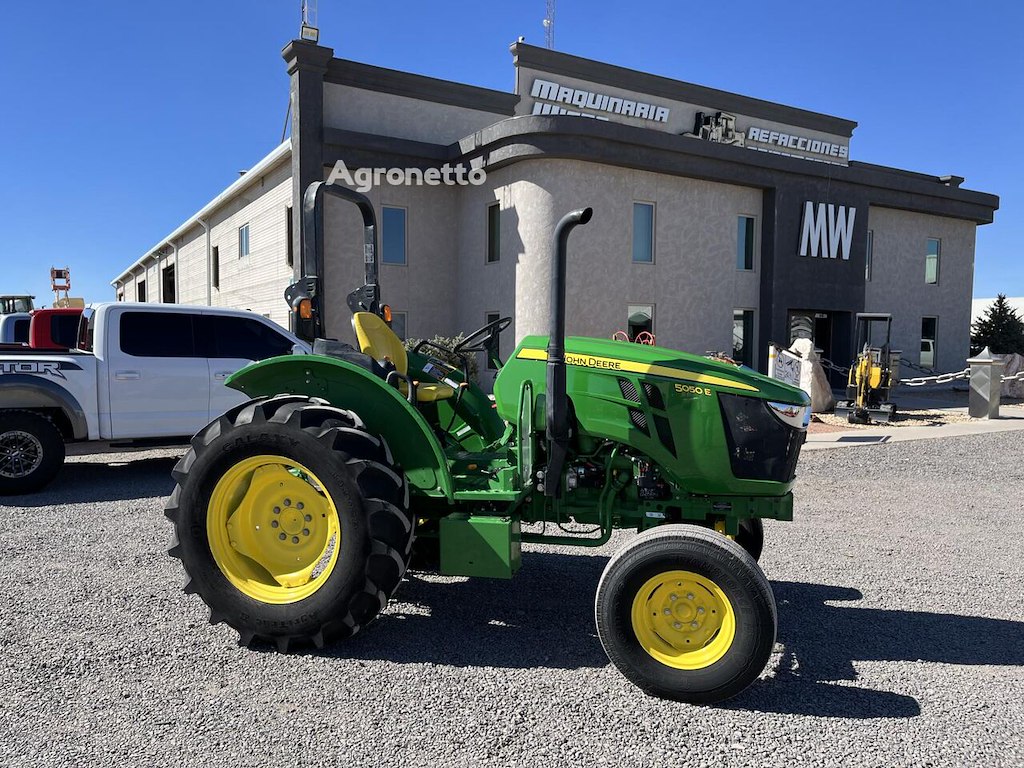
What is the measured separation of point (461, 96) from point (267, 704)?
17.4m

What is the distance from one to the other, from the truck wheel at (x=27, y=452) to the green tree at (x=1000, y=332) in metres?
26.9

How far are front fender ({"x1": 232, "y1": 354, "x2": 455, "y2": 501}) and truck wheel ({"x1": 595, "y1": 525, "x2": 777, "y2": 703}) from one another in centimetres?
101

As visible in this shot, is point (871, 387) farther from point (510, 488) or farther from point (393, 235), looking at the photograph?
point (510, 488)

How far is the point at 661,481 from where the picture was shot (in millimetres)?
3867

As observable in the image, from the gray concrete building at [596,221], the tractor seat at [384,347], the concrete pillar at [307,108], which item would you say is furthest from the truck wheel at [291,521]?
the concrete pillar at [307,108]

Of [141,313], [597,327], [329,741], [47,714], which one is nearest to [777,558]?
[329,741]

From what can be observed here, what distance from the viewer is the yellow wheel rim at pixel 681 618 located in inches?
130

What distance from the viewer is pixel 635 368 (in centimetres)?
372

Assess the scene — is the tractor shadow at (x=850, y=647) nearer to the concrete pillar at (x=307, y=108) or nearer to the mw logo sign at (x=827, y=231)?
the concrete pillar at (x=307, y=108)

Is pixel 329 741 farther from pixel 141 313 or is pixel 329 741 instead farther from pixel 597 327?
pixel 597 327

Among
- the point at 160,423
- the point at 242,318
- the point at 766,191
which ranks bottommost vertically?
the point at 160,423

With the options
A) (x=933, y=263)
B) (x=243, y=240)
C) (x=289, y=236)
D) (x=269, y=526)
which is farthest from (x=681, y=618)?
(x=933, y=263)

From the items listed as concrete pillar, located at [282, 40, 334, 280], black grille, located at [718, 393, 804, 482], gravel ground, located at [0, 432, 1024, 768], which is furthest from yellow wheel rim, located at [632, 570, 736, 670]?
concrete pillar, located at [282, 40, 334, 280]

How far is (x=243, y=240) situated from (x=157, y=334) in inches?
581
